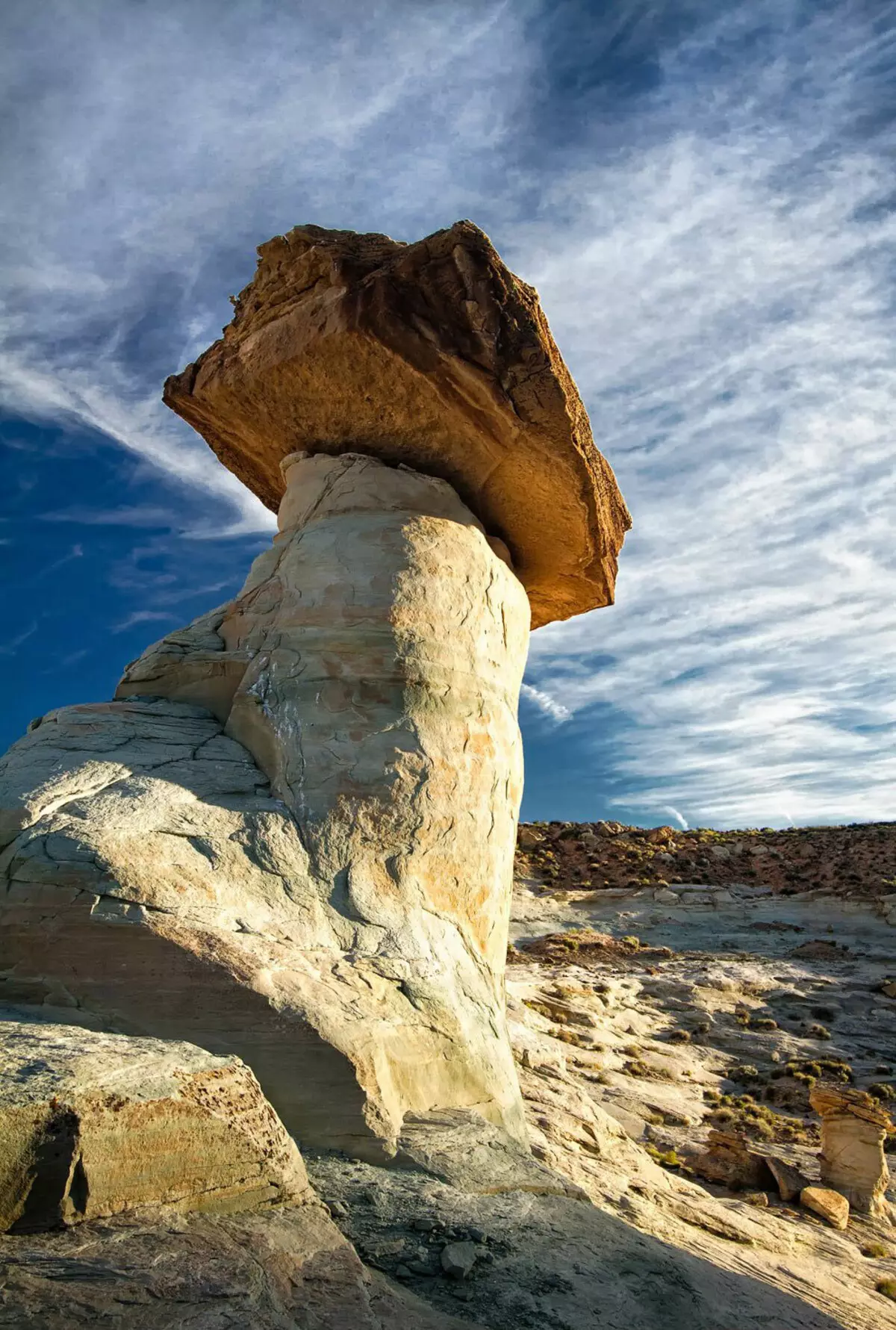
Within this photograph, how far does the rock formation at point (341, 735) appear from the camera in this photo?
3734 millimetres

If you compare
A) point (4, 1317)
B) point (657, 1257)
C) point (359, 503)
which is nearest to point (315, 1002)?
point (657, 1257)

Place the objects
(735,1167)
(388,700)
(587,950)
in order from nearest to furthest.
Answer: (388,700), (735,1167), (587,950)

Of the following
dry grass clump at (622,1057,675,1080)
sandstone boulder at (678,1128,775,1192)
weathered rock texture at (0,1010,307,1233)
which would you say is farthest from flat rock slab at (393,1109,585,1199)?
dry grass clump at (622,1057,675,1080)

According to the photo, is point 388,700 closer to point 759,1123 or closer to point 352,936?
point 352,936

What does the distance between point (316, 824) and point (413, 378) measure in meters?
3.01

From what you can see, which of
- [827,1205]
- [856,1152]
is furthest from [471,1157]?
[856,1152]

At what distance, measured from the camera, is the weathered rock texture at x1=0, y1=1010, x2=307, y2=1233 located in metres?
2.44

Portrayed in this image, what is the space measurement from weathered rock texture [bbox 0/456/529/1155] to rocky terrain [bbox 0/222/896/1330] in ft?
0.06

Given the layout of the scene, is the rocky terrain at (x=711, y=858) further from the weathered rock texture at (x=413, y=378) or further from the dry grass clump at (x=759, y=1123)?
the weathered rock texture at (x=413, y=378)

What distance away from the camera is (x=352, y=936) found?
440 centimetres

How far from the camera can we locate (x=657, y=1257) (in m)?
3.52

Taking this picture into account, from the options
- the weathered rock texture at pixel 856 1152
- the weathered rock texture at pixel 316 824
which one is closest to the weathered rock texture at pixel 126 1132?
the weathered rock texture at pixel 316 824

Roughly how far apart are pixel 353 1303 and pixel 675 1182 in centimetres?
497

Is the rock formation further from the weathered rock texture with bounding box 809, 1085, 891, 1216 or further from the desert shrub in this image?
the weathered rock texture with bounding box 809, 1085, 891, 1216
